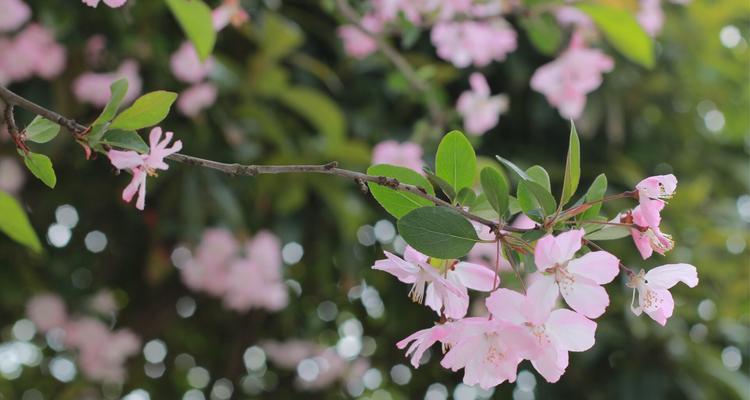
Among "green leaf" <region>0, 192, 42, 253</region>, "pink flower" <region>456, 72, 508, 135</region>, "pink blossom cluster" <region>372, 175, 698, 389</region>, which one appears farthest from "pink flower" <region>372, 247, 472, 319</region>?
"pink flower" <region>456, 72, 508, 135</region>

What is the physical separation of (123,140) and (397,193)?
0.15m

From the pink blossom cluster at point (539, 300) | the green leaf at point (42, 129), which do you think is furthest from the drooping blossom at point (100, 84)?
the pink blossom cluster at point (539, 300)

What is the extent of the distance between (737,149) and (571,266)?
177cm

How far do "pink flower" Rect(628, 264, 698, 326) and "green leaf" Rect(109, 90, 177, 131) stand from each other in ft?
0.85

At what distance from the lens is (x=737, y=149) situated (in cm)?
197

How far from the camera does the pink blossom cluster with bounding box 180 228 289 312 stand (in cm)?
135

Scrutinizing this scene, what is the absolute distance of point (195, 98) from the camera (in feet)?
4.21

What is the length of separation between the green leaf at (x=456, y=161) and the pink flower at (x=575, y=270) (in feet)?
0.23

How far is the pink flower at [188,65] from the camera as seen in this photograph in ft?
4.10

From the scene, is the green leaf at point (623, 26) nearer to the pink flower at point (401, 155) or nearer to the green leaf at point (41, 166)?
the pink flower at point (401, 155)

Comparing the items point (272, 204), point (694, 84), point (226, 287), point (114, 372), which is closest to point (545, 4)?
point (272, 204)

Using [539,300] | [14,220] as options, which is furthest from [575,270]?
[14,220]

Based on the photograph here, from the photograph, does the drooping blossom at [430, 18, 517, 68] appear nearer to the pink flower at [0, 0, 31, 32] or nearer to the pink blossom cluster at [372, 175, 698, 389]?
the pink flower at [0, 0, 31, 32]

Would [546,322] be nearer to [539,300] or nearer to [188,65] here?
[539,300]
